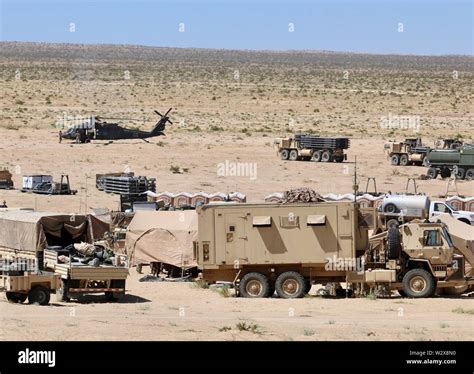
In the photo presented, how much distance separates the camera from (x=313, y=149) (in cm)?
6234

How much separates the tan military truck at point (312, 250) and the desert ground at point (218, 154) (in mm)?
703

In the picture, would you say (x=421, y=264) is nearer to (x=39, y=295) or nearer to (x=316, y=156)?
(x=39, y=295)

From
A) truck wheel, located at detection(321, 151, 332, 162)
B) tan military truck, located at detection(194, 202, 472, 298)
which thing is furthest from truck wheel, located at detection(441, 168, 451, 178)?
tan military truck, located at detection(194, 202, 472, 298)

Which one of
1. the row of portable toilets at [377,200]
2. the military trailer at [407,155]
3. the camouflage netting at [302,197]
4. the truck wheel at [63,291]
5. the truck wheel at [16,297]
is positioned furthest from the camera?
the military trailer at [407,155]

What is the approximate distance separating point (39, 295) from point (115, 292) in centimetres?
209

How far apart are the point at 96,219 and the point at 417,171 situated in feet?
95.8

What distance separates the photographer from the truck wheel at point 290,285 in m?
27.9

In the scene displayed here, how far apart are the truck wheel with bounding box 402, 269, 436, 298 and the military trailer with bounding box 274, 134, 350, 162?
33745 mm

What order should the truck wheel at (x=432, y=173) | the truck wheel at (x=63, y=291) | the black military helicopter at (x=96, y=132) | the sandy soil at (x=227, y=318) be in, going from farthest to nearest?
→ the black military helicopter at (x=96, y=132), the truck wheel at (x=432, y=173), the truck wheel at (x=63, y=291), the sandy soil at (x=227, y=318)

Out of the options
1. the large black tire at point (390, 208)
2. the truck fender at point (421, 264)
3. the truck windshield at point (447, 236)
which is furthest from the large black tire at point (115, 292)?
the large black tire at point (390, 208)

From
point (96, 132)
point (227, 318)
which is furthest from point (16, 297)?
point (96, 132)

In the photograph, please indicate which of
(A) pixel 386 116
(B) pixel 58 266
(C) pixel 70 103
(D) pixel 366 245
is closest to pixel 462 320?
(D) pixel 366 245

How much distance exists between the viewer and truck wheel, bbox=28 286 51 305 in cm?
2579

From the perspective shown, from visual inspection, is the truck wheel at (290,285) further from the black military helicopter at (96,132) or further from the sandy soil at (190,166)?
the black military helicopter at (96,132)
